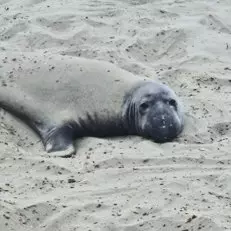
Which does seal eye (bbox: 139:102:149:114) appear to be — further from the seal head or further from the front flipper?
the front flipper

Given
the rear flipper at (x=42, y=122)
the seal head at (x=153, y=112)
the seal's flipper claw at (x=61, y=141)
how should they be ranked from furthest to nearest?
the seal head at (x=153, y=112) < the rear flipper at (x=42, y=122) < the seal's flipper claw at (x=61, y=141)

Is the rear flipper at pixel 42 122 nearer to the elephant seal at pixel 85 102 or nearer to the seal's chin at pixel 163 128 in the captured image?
the elephant seal at pixel 85 102

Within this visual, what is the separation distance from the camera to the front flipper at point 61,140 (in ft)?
18.3

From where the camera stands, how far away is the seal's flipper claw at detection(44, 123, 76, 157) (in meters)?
5.57

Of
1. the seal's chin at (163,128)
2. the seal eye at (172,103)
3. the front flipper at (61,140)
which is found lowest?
the front flipper at (61,140)

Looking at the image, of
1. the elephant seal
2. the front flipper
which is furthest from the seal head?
the front flipper

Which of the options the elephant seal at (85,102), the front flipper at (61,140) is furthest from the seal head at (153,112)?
the front flipper at (61,140)

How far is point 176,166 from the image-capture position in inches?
199

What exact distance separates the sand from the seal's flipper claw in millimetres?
88

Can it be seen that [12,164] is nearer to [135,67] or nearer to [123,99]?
[123,99]

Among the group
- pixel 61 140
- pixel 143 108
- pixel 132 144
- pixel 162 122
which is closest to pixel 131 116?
pixel 143 108

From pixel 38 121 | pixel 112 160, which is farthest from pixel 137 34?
pixel 112 160

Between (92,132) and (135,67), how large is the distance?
1.21 meters

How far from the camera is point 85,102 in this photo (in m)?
6.13
